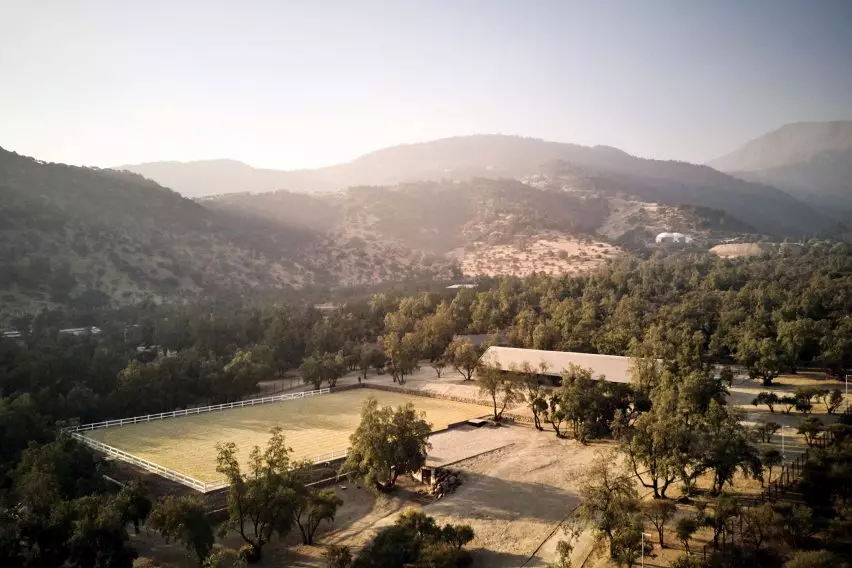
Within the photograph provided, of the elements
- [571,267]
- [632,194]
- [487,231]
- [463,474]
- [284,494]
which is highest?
[632,194]

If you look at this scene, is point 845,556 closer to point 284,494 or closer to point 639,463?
point 639,463

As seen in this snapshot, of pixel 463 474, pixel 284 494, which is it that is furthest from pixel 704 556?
pixel 284 494

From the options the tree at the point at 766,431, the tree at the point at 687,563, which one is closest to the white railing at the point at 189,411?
the tree at the point at 766,431

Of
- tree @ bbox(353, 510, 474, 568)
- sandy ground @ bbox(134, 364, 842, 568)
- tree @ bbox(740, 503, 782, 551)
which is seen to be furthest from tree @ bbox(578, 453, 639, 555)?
tree @ bbox(353, 510, 474, 568)

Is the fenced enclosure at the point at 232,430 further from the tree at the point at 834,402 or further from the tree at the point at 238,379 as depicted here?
the tree at the point at 834,402

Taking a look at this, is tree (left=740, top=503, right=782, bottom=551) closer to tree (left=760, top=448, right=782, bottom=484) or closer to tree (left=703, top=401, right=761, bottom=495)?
tree (left=703, top=401, right=761, bottom=495)

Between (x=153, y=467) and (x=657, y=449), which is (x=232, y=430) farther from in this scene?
(x=657, y=449)
